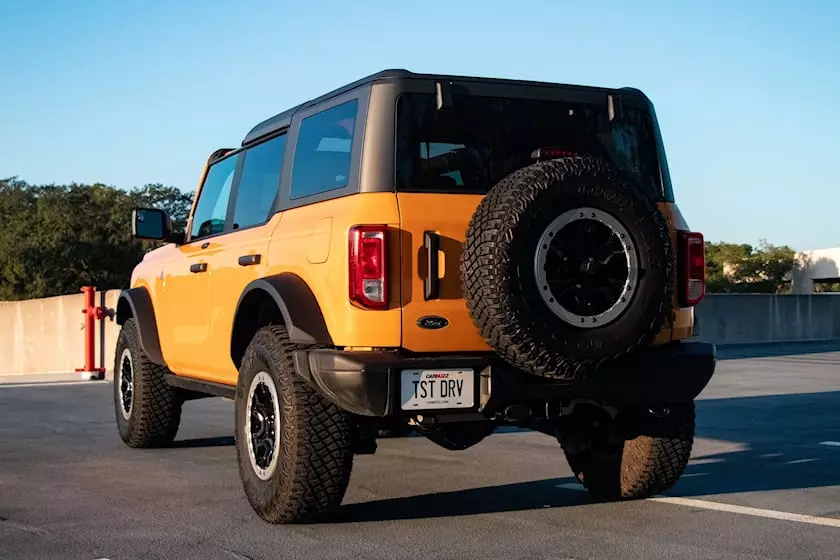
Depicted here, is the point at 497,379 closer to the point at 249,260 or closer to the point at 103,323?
the point at 249,260

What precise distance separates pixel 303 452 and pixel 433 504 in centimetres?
118

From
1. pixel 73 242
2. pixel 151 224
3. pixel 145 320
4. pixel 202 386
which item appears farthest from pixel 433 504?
pixel 73 242

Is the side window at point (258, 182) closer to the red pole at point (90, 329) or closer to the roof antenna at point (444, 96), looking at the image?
the roof antenna at point (444, 96)

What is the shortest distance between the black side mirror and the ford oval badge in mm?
3293

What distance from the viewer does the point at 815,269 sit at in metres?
69.5

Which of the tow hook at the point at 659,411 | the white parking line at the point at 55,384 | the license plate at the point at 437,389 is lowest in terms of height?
the white parking line at the point at 55,384

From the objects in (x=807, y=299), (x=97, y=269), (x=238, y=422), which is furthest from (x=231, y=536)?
(x=97, y=269)

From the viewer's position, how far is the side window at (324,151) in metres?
5.54

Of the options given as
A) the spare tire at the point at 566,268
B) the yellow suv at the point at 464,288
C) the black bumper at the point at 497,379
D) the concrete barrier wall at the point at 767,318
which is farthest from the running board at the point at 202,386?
the concrete barrier wall at the point at 767,318

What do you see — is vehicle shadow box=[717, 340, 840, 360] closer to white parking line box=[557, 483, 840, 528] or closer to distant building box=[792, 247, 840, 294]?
white parking line box=[557, 483, 840, 528]

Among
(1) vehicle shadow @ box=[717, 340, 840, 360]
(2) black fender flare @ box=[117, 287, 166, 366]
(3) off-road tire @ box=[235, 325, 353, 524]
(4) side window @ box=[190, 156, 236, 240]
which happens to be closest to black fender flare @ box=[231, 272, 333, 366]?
(3) off-road tire @ box=[235, 325, 353, 524]

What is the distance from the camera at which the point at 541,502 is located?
20.2 ft

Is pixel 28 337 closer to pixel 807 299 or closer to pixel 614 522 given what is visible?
pixel 807 299

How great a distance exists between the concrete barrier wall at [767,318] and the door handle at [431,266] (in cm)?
1867
